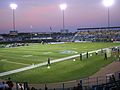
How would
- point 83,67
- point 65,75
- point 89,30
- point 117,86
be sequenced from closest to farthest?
point 117,86 < point 65,75 < point 83,67 < point 89,30

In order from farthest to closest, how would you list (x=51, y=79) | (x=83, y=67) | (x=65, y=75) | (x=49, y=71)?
(x=83, y=67)
(x=49, y=71)
(x=65, y=75)
(x=51, y=79)

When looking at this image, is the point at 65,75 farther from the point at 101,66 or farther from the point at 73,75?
the point at 101,66

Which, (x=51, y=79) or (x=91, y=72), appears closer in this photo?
(x=51, y=79)

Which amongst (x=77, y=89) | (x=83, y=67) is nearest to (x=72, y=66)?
(x=83, y=67)

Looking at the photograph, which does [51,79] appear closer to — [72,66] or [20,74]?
[20,74]

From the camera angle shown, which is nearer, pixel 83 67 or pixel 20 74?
pixel 20 74

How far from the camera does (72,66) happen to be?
31062mm

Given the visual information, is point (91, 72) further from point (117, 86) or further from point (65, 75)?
point (117, 86)

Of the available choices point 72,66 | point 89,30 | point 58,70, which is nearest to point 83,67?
point 72,66

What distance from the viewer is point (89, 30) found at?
127000mm

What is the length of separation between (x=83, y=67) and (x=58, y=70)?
3418 mm

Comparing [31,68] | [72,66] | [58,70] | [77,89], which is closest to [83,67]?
[72,66]

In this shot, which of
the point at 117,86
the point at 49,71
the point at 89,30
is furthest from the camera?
the point at 89,30

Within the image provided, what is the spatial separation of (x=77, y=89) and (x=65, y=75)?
9.51 m
